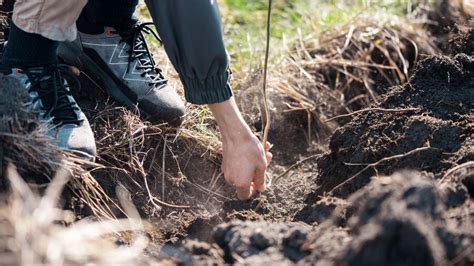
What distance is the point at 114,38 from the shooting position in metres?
2.85

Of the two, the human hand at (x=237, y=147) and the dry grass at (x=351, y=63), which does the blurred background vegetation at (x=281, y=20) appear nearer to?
the dry grass at (x=351, y=63)

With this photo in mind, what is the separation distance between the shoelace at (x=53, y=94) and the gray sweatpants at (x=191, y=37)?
182 millimetres

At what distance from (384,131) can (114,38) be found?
1.05 meters

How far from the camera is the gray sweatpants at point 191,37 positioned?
2.13 meters

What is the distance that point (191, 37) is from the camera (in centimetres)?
214

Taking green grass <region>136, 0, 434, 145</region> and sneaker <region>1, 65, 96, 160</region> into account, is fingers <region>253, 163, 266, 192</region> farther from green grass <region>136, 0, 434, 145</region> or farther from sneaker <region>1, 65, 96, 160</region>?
green grass <region>136, 0, 434, 145</region>

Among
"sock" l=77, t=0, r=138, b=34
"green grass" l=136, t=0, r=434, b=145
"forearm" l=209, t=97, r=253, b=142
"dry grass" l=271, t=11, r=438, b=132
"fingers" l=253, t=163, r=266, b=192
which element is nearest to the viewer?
"forearm" l=209, t=97, r=253, b=142

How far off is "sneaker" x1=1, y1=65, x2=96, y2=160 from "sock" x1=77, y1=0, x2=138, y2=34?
1.00 feet

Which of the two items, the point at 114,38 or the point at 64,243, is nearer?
the point at 64,243

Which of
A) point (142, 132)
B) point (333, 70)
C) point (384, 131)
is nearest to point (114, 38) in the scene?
point (142, 132)

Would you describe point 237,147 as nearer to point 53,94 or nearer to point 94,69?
point 53,94

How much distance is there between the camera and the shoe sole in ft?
9.35

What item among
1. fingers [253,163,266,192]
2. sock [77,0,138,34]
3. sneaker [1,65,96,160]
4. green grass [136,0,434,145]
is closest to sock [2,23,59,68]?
sneaker [1,65,96,160]

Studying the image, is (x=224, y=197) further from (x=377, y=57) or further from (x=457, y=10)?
(x=457, y=10)
